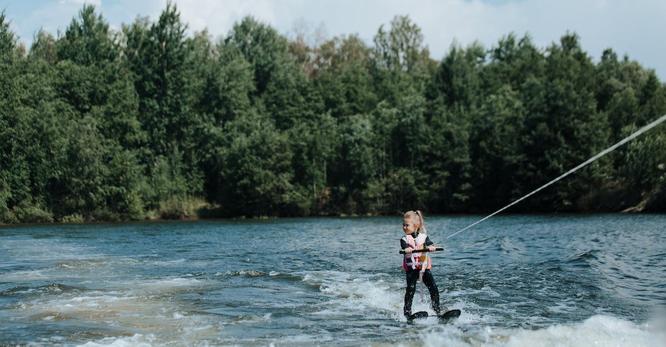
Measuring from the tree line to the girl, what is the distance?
164 ft

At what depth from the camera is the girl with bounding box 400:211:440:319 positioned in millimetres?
14023

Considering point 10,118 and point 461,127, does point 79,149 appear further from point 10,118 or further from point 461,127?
point 461,127

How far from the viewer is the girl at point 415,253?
1402 cm

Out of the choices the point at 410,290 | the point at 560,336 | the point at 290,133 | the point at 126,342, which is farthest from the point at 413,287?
the point at 290,133

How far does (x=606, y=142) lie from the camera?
69812 mm

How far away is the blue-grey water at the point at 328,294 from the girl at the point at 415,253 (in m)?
0.54

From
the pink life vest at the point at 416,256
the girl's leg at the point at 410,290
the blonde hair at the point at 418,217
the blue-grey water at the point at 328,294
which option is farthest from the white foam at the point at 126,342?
the blonde hair at the point at 418,217

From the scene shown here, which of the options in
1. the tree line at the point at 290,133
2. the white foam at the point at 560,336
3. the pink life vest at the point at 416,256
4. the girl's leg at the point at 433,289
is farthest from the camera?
the tree line at the point at 290,133

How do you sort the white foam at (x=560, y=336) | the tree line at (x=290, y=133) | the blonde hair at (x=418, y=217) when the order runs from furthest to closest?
the tree line at (x=290, y=133)
the blonde hair at (x=418, y=217)
the white foam at (x=560, y=336)

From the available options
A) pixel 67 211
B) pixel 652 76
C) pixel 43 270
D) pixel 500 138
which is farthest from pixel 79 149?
pixel 652 76

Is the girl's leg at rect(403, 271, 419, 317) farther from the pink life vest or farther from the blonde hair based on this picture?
the blonde hair

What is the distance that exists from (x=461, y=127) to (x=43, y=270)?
58623 millimetres

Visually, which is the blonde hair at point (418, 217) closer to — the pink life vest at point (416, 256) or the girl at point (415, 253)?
the girl at point (415, 253)

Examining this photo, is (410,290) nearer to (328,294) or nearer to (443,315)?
(443,315)
